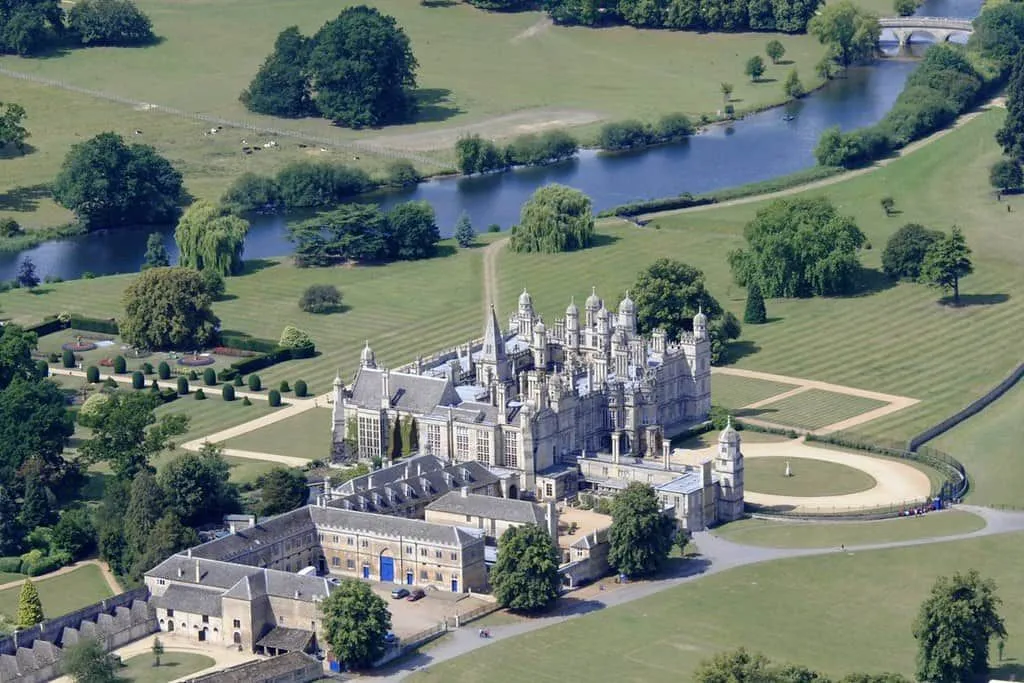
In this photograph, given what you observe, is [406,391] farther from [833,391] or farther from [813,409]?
[833,391]

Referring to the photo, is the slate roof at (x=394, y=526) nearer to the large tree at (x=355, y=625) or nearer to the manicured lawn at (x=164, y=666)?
the large tree at (x=355, y=625)

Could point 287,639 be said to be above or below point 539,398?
below

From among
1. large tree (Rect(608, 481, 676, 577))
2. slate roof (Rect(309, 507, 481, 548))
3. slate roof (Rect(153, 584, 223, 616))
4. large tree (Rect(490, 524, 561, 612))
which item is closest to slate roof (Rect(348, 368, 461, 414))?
slate roof (Rect(309, 507, 481, 548))

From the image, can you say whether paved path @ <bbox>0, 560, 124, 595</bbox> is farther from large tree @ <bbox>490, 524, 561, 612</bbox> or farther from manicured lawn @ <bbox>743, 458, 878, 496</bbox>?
manicured lawn @ <bbox>743, 458, 878, 496</bbox>

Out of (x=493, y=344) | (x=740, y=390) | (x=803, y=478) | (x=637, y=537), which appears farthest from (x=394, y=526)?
(x=740, y=390)

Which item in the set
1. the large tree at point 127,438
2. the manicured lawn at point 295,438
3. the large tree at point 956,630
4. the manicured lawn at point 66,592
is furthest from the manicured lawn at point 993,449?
the manicured lawn at point 66,592

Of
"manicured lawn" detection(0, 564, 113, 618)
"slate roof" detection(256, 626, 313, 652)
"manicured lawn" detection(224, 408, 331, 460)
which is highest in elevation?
"manicured lawn" detection(224, 408, 331, 460)

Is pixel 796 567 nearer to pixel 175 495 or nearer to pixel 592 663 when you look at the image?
pixel 592 663
